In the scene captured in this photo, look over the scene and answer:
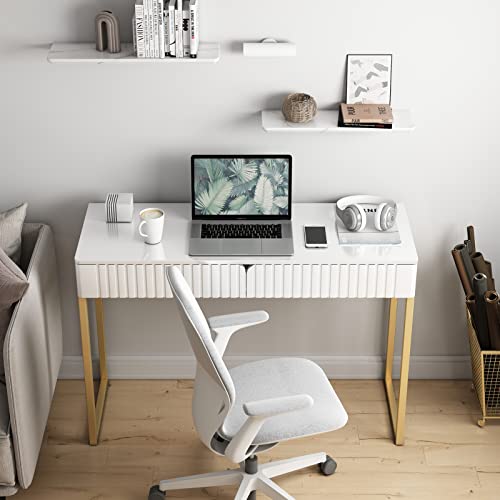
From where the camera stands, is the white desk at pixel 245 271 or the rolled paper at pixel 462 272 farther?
the rolled paper at pixel 462 272

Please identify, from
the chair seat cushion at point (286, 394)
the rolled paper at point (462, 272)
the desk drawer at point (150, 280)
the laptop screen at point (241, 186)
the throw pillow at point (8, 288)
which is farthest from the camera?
the rolled paper at point (462, 272)

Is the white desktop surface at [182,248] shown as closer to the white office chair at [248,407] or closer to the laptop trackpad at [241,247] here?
the laptop trackpad at [241,247]

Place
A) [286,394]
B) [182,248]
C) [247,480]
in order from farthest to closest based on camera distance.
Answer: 1. [182,248]
2. [247,480]
3. [286,394]

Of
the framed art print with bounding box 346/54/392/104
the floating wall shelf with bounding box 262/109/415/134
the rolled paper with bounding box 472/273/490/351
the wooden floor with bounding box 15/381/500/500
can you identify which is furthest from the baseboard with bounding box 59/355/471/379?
the framed art print with bounding box 346/54/392/104

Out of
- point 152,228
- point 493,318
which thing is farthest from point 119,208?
point 493,318

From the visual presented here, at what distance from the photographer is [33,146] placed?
3441 millimetres

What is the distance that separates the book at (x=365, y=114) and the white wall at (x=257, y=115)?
9 cm

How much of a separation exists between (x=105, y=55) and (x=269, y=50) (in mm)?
581

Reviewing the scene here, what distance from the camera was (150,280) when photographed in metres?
3.18

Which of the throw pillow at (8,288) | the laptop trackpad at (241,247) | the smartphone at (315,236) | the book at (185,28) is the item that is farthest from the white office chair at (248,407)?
the book at (185,28)

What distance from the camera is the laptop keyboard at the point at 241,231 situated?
3.30 meters

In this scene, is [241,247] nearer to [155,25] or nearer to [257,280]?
[257,280]

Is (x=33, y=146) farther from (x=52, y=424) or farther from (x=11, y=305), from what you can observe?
(x=52, y=424)

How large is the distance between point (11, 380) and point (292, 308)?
129cm
